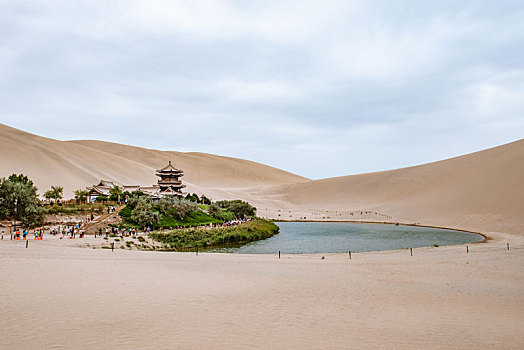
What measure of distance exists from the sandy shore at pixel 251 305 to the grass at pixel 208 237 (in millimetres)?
12090

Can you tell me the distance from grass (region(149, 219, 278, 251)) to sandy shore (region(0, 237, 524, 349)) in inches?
476

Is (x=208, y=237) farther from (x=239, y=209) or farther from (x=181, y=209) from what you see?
(x=239, y=209)

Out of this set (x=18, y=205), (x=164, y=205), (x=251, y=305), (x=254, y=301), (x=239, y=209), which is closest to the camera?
(x=251, y=305)

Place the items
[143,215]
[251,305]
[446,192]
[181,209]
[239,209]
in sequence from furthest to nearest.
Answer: [446,192], [239,209], [181,209], [143,215], [251,305]

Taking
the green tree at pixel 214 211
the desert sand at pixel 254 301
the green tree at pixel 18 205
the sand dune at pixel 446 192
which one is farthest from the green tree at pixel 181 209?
the sand dune at pixel 446 192

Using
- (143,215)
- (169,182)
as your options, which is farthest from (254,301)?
(169,182)

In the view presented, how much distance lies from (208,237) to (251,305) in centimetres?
→ 2328

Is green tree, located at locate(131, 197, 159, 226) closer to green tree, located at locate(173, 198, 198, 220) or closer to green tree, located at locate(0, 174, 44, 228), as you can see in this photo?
green tree, located at locate(173, 198, 198, 220)

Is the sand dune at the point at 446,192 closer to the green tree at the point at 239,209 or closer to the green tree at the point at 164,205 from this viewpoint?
the green tree at the point at 239,209

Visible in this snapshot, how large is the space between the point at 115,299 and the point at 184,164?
184 m

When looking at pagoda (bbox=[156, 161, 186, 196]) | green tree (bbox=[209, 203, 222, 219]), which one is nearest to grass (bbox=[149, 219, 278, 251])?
green tree (bbox=[209, 203, 222, 219])

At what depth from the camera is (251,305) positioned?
1004cm

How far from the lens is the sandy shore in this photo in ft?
24.1

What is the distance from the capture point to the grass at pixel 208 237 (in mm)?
29495
